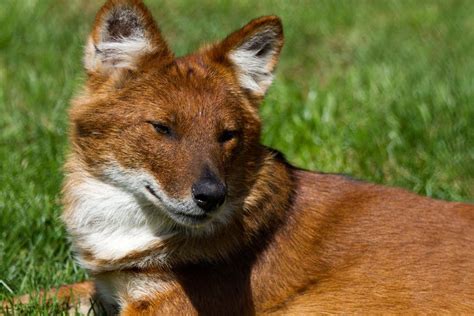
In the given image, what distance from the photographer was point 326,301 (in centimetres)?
502

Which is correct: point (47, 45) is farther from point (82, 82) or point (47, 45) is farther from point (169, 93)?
point (169, 93)

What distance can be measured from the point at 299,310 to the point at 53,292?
1.53 m

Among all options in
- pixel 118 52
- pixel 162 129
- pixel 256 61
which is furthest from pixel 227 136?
pixel 118 52

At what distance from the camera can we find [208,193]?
4.56 meters

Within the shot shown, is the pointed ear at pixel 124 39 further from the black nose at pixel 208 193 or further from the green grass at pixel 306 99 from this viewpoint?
the black nose at pixel 208 193

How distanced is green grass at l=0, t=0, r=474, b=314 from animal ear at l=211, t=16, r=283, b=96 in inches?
40.8

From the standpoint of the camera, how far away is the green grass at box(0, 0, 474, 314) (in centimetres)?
619

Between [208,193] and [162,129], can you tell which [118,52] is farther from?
[208,193]

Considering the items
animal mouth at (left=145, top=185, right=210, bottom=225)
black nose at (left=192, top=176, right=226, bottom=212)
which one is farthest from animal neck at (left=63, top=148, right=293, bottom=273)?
black nose at (left=192, top=176, right=226, bottom=212)

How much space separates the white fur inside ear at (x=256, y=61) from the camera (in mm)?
5262

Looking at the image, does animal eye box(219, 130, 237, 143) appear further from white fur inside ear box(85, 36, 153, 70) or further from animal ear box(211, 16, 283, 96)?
white fur inside ear box(85, 36, 153, 70)

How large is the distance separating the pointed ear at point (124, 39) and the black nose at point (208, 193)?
2.91ft

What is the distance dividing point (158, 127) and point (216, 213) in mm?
571

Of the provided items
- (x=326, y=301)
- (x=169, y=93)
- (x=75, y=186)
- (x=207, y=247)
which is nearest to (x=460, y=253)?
(x=326, y=301)
